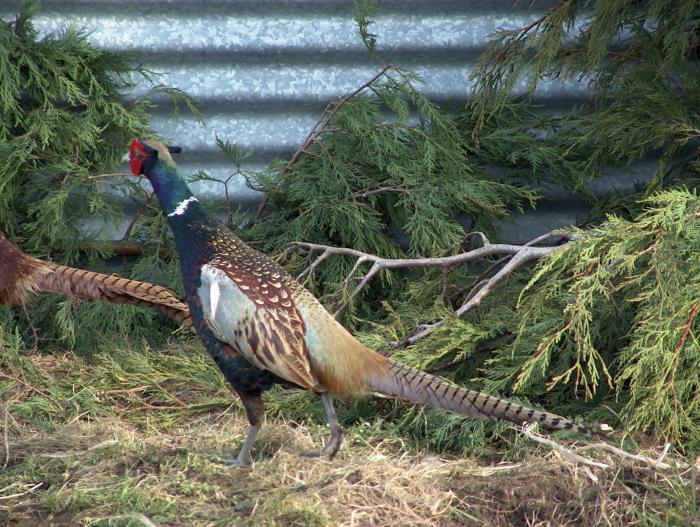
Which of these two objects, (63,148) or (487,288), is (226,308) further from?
(63,148)

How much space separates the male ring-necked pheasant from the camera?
2.70m

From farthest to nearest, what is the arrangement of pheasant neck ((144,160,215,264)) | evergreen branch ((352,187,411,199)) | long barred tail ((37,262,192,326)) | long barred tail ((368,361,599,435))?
evergreen branch ((352,187,411,199)), long barred tail ((37,262,192,326)), pheasant neck ((144,160,215,264)), long barred tail ((368,361,599,435))

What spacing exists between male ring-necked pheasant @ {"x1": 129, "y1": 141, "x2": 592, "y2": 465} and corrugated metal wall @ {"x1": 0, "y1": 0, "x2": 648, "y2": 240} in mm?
1255

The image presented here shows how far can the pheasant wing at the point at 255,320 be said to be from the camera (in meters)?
2.70

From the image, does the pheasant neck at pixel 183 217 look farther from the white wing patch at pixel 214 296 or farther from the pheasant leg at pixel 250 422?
the pheasant leg at pixel 250 422

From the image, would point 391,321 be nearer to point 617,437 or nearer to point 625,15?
point 617,437

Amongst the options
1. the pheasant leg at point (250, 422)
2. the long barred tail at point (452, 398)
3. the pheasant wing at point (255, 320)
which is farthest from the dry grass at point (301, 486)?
the pheasant wing at point (255, 320)

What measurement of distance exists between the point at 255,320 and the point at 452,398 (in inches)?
24.6

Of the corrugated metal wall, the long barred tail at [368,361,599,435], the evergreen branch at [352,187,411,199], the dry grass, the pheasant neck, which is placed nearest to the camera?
the dry grass

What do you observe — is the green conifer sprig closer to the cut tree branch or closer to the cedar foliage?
the cut tree branch

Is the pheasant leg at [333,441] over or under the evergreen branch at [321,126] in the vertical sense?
under

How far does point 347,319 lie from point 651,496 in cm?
142

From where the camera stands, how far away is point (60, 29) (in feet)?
13.2

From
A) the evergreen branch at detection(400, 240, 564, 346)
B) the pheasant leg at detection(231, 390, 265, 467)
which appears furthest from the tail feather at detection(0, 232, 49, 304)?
the evergreen branch at detection(400, 240, 564, 346)
